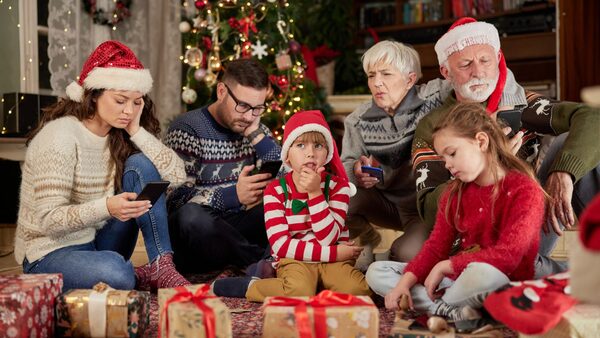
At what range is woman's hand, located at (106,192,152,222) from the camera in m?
2.24

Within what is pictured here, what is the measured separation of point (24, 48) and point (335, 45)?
259cm

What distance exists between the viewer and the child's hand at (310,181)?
93.1 inches

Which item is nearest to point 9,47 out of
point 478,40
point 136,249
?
point 136,249

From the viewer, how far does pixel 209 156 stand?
284 centimetres

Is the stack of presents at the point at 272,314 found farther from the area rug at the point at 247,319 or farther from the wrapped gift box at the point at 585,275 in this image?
the wrapped gift box at the point at 585,275

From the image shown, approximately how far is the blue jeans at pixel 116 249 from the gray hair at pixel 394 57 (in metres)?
0.91

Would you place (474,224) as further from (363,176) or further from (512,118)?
(363,176)

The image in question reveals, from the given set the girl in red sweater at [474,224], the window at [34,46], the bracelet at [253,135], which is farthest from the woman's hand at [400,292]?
the window at [34,46]

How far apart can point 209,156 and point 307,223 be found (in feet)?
2.02

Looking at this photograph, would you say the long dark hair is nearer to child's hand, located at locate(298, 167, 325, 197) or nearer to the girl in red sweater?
child's hand, located at locate(298, 167, 325, 197)

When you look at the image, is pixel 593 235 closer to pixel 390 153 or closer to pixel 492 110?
pixel 492 110

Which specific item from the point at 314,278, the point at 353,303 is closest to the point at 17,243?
the point at 314,278

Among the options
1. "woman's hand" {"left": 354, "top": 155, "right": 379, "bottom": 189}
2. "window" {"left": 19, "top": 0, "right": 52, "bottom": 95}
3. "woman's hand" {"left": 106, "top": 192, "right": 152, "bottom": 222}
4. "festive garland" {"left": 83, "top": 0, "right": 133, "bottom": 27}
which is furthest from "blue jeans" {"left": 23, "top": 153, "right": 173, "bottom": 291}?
"festive garland" {"left": 83, "top": 0, "right": 133, "bottom": 27}

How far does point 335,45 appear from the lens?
5641mm
